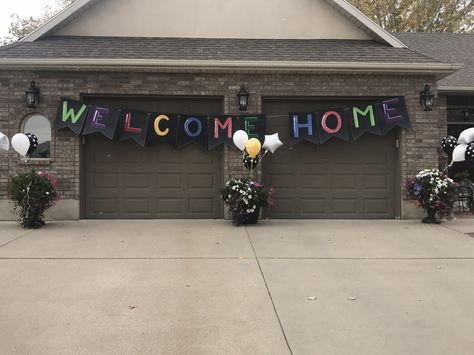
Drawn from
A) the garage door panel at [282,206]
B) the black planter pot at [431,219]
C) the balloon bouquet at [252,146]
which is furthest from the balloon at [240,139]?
the black planter pot at [431,219]

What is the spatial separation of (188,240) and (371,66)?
5.25 m

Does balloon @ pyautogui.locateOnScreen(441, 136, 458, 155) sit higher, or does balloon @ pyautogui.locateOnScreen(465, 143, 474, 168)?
balloon @ pyautogui.locateOnScreen(441, 136, 458, 155)

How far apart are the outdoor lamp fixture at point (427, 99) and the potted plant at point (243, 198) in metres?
4.00

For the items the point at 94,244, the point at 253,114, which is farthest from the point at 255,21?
the point at 94,244

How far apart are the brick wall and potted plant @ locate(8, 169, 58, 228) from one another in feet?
3.11

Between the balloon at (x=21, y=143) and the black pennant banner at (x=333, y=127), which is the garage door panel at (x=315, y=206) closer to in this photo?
the black pennant banner at (x=333, y=127)

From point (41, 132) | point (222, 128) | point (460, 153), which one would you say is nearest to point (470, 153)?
point (460, 153)

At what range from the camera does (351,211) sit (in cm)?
987

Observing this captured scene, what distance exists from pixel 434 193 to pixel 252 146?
3.73 metres

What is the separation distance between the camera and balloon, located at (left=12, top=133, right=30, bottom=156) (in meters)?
8.37

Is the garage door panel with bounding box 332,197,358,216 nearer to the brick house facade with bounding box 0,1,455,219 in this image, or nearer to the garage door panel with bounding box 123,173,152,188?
the brick house facade with bounding box 0,1,455,219

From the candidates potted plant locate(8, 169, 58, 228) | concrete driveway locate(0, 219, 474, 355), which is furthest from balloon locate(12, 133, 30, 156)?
concrete driveway locate(0, 219, 474, 355)

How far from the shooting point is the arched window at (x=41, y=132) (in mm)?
9414

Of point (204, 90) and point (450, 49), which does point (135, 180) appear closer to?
point (204, 90)
